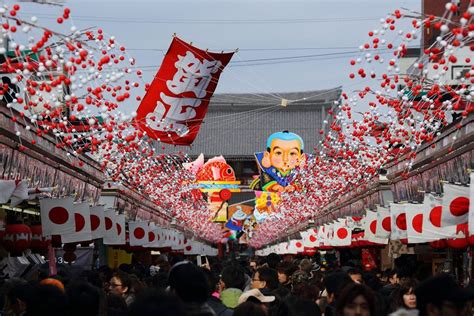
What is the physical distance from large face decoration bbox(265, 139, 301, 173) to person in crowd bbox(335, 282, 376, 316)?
1593 inches

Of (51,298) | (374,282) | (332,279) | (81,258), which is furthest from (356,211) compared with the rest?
(51,298)

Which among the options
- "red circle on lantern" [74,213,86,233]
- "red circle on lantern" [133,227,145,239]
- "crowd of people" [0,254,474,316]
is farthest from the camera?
"red circle on lantern" [133,227,145,239]

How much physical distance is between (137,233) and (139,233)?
6 centimetres

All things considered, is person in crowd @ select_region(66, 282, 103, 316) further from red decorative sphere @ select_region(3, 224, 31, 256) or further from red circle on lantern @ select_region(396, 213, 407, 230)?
red circle on lantern @ select_region(396, 213, 407, 230)

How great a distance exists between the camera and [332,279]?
10.9 meters

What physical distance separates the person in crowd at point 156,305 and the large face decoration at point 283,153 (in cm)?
4227

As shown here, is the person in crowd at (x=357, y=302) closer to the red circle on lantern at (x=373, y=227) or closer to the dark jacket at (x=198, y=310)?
the dark jacket at (x=198, y=310)

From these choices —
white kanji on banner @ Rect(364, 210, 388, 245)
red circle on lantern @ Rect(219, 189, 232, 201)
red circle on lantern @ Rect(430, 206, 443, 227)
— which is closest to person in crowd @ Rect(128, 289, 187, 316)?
red circle on lantern @ Rect(430, 206, 443, 227)

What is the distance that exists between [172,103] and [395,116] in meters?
6.16

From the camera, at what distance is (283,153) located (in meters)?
49.3

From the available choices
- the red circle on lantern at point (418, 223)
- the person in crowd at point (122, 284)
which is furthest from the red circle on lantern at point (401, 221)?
the person in crowd at point (122, 284)

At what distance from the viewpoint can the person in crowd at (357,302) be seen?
24.8 ft

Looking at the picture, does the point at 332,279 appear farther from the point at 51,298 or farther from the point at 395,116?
the point at 395,116

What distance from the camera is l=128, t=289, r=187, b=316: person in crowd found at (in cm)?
563
